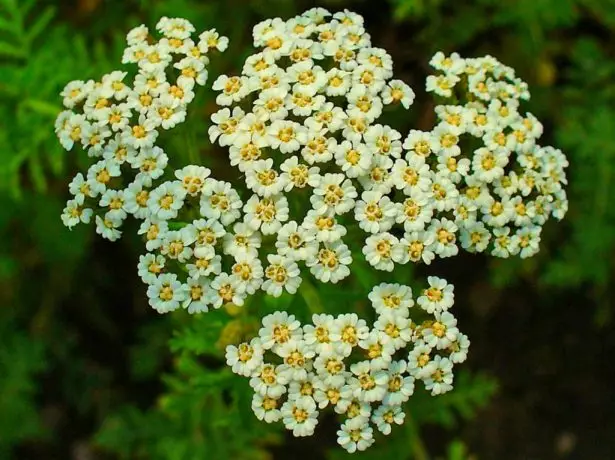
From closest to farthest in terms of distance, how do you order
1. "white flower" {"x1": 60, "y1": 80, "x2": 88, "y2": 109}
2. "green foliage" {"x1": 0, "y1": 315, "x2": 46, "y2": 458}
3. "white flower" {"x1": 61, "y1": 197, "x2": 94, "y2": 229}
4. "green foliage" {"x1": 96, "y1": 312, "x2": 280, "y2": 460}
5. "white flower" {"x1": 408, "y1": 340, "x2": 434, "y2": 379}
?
"white flower" {"x1": 408, "y1": 340, "x2": 434, "y2": 379} → "white flower" {"x1": 61, "y1": 197, "x2": 94, "y2": 229} → "white flower" {"x1": 60, "y1": 80, "x2": 88, "y2": 109} → "green foliage" {"x1": 96, "y1": 312, "x2": 280, "y2": 460} → "green foliage" {"x1": 0, "y1": 315, "x2": 46, "y2": 458}

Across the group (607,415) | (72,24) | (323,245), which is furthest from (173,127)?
(607,415)

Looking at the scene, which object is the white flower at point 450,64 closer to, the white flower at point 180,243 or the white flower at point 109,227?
the white flower at point 180,243

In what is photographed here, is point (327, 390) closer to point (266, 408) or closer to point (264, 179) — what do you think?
point (266, 408)

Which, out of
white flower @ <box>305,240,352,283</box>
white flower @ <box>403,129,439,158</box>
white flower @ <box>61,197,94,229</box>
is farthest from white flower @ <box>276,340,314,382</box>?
white flower @ <box>61,197,94,229</box>

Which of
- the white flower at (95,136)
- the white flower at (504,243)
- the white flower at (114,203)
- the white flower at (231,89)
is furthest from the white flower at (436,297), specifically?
the white flower at (95,136)

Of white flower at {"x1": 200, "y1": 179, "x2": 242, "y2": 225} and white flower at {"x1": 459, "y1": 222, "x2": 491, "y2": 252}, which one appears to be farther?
white flower at {"x1": 459, "y1": 222, "x2": 491, "y2": 252}

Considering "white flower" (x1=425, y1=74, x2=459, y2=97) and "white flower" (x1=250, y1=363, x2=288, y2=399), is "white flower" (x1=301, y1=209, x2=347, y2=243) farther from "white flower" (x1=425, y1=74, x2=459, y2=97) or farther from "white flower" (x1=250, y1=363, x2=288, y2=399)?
"white flower" (x1=425, y1=74, x2=459, y2=97)

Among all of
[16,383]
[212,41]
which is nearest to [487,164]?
[212,41]
